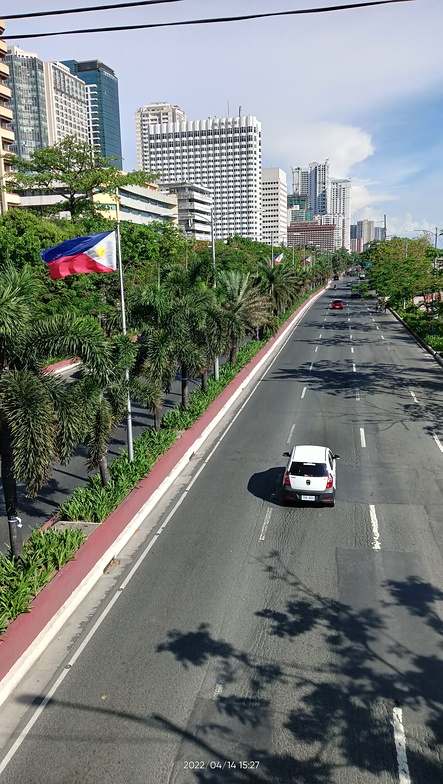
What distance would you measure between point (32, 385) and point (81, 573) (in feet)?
13.4

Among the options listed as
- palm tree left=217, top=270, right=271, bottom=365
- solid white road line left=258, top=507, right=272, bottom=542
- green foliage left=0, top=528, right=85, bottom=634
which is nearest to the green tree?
palm tree left=217, top=270, right=271, bottom=365

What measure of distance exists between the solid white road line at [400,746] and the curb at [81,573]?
5789 millimetres

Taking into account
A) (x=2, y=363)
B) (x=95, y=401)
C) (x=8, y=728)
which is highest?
(x=2, y=363)

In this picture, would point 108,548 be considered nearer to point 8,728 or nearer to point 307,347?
point 8,728

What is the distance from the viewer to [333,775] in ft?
23.7

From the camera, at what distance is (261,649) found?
9.72 metres

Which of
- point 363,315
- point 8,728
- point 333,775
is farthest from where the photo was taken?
point 363,315

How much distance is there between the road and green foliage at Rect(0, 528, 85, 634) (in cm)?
120

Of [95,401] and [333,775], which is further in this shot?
[95,401]

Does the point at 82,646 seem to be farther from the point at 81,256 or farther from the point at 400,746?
the point at 81,256

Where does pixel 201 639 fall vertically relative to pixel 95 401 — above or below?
below

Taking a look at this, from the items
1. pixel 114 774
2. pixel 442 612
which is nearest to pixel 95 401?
pixel 114 774

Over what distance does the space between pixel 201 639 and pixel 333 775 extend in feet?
11.1

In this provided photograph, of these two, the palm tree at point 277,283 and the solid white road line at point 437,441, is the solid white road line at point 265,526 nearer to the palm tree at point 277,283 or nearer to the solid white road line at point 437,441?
the solid white road line at point 437,441
